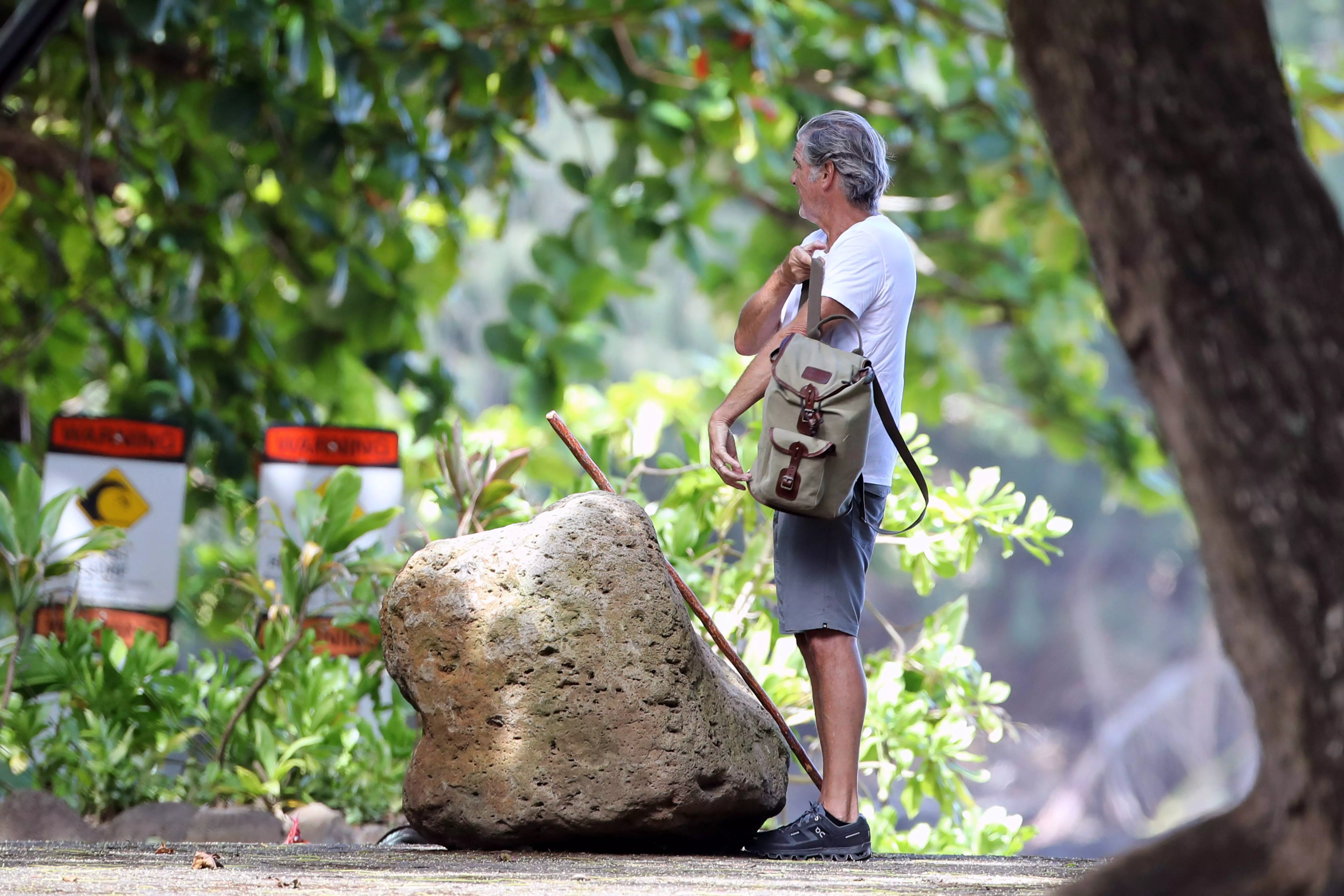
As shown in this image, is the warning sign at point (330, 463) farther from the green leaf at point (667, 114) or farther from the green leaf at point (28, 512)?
the green leaf at point (667, 114)

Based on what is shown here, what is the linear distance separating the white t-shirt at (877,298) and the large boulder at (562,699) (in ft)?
1.86

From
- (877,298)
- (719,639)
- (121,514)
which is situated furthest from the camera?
(121,514)

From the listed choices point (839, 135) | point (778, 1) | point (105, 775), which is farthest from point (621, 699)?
point (778, 1)

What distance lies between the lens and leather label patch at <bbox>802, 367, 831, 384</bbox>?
2.88 meters

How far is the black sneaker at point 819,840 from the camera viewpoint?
10.0 feet

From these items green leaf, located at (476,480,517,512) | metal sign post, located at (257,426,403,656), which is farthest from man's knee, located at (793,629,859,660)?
metal sign post, located at (257,426,403,656)

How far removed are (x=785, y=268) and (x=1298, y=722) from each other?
188cm

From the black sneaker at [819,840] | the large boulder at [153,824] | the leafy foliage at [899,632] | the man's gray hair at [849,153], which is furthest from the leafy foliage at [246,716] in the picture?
the man's gray hair at [849,153]

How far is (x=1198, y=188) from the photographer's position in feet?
4.96

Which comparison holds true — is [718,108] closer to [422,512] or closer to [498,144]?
[498,144]

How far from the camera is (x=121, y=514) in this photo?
4734 mm

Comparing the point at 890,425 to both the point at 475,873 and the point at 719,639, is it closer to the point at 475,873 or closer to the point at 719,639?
the point at 719,639

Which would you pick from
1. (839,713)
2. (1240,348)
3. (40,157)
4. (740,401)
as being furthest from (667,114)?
(1240,348)

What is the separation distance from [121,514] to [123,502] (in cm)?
4
